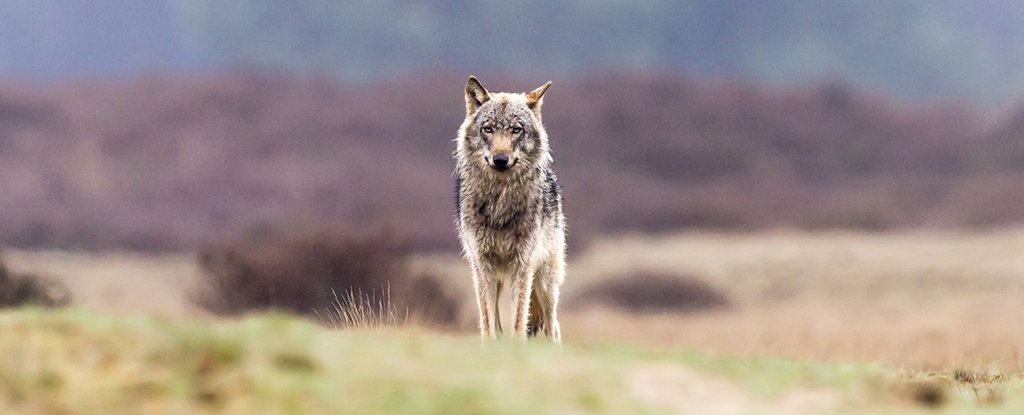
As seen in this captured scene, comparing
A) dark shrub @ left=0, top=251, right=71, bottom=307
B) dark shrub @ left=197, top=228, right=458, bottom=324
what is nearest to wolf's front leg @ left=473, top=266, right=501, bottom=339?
dark shrub @ left=197, top=228, right=458, bottom=324

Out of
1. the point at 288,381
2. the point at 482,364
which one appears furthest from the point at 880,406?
the point at 288,381

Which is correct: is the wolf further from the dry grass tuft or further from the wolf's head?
the dry grass tuft

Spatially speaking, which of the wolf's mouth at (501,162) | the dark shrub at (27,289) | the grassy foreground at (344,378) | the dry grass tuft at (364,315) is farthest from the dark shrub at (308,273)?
the grassy foreground at (344,378)

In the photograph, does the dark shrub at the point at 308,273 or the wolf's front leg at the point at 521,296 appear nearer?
the wolf's front leg at the point at 521,296

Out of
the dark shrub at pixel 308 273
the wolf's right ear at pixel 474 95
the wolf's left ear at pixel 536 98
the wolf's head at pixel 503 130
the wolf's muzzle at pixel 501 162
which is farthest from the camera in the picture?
the dark shrub at pixel 308 273

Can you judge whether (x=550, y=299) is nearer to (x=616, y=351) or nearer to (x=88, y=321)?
(x=616, y=351)

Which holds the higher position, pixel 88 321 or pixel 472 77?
pixel 472 77

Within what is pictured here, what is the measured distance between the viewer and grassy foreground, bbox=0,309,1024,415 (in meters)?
5.97

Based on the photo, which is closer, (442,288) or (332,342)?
(332,342)

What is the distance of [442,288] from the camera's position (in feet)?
59.8

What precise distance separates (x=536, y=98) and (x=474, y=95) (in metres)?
0.52

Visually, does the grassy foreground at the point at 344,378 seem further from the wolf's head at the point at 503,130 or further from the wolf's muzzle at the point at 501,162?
the wolf's head at the point at 503,130

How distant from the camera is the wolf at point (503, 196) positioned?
369 inches

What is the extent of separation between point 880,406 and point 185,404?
13.2 ft
